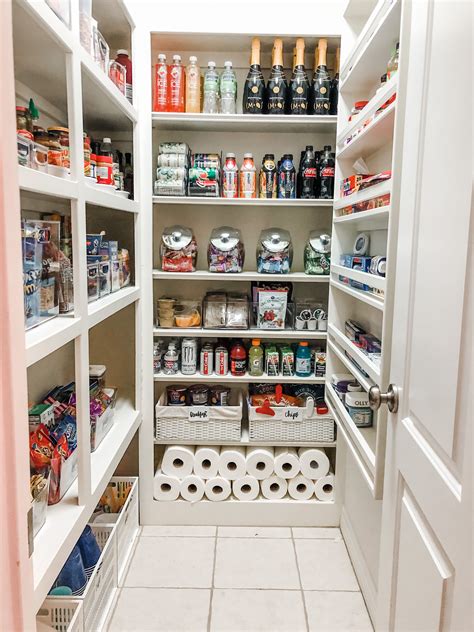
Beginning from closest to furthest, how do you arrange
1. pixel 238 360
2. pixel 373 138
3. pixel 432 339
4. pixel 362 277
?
pixel 432 339 → pixel 362 277 → pixel 373 138 → pixel 238 360

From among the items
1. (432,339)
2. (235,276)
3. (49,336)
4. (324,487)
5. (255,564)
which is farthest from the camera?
(324,487)

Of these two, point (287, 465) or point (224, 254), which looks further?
point (287, 465)

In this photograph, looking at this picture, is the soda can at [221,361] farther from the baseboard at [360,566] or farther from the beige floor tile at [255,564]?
the baseboard at [360,566]

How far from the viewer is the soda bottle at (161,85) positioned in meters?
2.35

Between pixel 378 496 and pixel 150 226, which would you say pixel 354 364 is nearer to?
pixel 378 496

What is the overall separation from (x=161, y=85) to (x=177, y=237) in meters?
0.72

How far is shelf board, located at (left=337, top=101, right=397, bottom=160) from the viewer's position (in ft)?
4.96

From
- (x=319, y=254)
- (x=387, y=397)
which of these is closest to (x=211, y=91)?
(x=319, y=254)

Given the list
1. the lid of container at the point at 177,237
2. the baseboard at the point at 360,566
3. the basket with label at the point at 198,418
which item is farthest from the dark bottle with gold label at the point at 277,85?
the baseboard at the point at 360,566

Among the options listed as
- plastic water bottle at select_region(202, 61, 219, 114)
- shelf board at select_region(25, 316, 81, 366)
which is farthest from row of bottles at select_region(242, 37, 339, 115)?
shelf board at select_region(25, 316, 81, 366)

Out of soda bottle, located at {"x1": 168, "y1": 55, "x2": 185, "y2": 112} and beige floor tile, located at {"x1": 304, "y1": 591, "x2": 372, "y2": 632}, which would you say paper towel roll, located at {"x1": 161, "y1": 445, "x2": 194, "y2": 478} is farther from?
soda bottle, located at {"x1": 168, "y1": 55, "x2": 185, "y2": 112}

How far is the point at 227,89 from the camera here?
2.34 meters

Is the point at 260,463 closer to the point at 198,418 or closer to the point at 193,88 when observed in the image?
the point at 198,418

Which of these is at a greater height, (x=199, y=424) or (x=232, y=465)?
(x=199, y=424)
